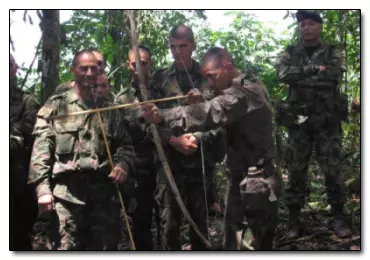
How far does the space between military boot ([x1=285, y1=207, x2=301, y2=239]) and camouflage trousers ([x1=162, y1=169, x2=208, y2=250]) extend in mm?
672

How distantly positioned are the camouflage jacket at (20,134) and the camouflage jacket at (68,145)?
22 cm

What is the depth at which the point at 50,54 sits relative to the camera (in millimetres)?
4070

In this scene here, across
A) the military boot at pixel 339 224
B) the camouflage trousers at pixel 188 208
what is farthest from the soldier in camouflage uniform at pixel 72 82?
the military boot at pixel 339 224

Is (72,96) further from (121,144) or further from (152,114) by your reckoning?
(152,114)

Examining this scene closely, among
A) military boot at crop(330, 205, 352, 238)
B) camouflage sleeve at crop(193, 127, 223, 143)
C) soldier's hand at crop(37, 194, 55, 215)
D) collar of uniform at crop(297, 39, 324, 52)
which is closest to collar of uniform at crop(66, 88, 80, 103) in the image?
soldier's hand at crop(37, 194, 55, 215)

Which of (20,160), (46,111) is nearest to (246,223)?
(46,111)

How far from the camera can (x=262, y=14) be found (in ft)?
12.3

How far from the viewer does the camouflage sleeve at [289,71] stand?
4090 millimetres

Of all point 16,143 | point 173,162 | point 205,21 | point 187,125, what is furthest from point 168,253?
point 205,21

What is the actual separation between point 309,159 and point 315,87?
57 cm

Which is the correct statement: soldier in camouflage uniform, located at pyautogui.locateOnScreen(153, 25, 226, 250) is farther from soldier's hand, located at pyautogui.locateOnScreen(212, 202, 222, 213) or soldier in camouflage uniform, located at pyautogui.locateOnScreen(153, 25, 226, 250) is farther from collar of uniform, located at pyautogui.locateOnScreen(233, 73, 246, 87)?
collar of uniform, located at pyautogui.locateOnScreen(233, 73, 246, 87)

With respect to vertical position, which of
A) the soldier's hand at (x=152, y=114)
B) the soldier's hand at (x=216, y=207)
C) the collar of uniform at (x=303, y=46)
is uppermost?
the collar of uniform at (x=303, y=46)

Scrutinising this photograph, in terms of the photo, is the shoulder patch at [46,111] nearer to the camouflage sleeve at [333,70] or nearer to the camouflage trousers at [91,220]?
the camouflage trousers at [91,220]

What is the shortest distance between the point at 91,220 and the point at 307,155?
1.77 m
